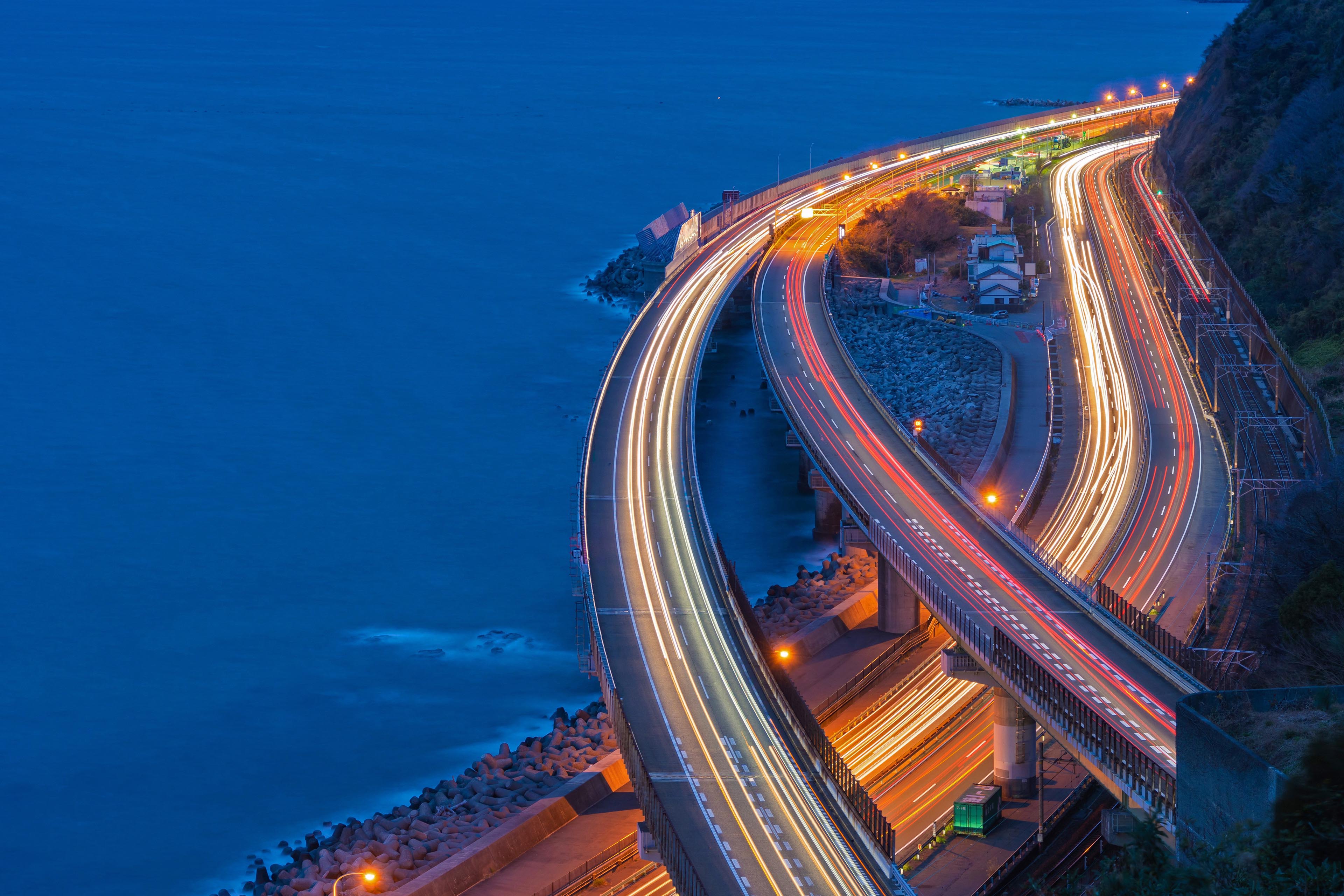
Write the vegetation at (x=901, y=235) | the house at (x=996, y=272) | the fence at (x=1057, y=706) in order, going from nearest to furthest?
the fence at (x=1057, y=706) → the house at (x=996, y=272) → the vegetation at (x=901, y=235)

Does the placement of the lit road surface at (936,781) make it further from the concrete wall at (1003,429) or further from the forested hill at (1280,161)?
the forested hill at (1280,161)

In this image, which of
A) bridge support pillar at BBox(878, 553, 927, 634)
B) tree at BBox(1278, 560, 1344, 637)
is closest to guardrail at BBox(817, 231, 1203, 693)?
bridge support pillar at BBox(878, 553, 927, 634)

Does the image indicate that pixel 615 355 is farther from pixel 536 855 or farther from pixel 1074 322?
pixel 536 855

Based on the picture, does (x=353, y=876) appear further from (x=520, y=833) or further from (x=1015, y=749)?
(x=1015, y=749)

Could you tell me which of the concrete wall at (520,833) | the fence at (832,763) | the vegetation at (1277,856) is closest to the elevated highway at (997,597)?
the fence at (832,763)

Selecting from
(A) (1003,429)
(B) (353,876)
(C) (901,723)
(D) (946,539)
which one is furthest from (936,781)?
(A) (1003,429)
